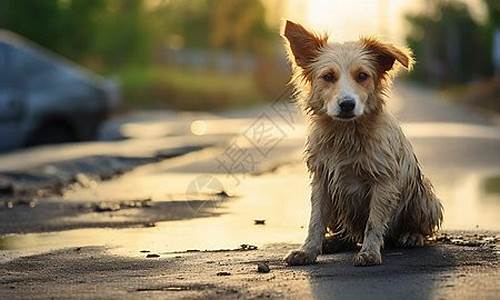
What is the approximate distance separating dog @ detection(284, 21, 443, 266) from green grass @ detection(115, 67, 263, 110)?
4336cm

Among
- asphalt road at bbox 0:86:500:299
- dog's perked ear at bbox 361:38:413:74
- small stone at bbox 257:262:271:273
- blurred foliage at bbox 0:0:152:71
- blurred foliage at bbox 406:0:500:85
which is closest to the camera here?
asphalt road at bbox 0:86:500:299

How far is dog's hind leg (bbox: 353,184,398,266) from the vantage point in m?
7.80

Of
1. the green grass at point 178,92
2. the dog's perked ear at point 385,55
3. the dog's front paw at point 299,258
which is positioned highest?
the green grass at point 178,92

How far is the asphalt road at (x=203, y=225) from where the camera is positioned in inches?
275

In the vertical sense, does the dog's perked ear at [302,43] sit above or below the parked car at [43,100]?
below

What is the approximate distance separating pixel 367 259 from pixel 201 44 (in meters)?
81.9

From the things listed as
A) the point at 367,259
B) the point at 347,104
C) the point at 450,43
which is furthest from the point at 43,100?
the point at 450,43

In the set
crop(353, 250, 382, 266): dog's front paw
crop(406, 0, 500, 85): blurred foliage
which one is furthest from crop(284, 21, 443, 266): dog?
crop(406, 0, 500, 85): blurred foliage

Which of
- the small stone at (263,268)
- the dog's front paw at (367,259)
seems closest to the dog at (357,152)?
the dog's front paw at (367,259)

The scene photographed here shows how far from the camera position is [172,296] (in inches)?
262

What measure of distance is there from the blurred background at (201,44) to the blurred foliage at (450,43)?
0.10 m

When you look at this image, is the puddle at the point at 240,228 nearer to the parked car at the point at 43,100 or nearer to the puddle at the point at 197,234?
the puddle at the point at 197,234

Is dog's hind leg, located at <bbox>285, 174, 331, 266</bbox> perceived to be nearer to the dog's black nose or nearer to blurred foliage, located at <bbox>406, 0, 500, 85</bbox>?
the dog's black nose

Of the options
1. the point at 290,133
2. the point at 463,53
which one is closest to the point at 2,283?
the point at 290,133
